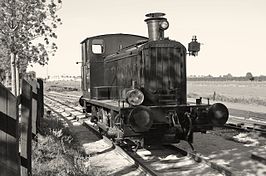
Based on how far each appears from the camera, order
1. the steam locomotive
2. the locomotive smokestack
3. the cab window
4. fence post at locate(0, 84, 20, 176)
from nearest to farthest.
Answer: fence post at locate(0, 84, 20, 176)
the steam locomotive
the locomotive smokestack
the cab window

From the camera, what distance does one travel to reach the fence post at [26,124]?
431 cm

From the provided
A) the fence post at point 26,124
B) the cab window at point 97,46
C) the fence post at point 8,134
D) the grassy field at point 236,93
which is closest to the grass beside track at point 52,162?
the fence post at point 26,124

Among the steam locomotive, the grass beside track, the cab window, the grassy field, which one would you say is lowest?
the grassy field

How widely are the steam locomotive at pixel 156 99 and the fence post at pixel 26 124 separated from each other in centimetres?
380

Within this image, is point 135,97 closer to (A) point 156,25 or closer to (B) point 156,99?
(B) point 156,99

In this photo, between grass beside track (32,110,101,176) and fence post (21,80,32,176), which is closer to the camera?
fence post (21,80,32,176)

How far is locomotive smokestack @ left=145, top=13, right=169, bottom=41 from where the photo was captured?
32.0 feet

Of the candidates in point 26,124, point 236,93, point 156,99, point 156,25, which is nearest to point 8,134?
point 26,124

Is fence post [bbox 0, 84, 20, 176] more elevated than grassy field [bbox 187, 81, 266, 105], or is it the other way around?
fence post [bbox 0, 84, 20, 176]

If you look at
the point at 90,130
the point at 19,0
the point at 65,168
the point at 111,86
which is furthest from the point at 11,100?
the point at 19,0

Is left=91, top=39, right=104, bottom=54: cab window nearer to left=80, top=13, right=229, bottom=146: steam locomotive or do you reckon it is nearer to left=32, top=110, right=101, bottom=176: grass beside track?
left=80, top=13, right=229, bottom=146: steam locomotive

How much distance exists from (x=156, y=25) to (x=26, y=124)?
243 inches

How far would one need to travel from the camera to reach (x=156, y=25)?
9.77m

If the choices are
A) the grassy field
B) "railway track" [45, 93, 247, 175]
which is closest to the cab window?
"railway track" [45, 93, 247, 175]
